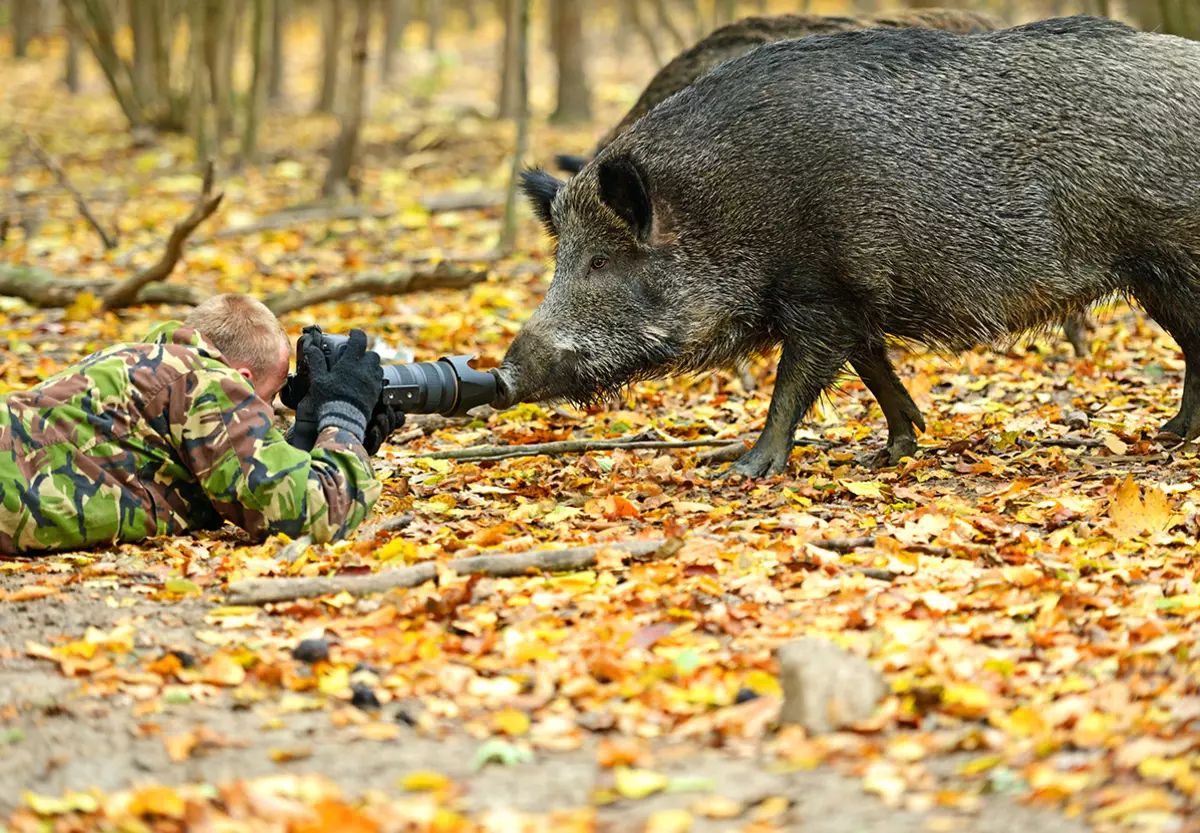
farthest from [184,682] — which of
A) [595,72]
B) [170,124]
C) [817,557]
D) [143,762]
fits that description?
[595,72]

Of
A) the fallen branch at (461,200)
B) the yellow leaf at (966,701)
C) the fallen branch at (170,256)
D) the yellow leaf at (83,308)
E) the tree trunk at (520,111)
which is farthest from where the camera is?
the fallen branch at (461,200)

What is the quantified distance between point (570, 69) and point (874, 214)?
53.1 feet

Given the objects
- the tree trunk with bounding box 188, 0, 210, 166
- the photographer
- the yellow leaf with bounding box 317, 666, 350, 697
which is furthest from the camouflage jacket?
the tree trunk with bounding box 188, 0, 210, 166

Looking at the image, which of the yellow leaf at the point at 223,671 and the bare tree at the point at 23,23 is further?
the bare tree at the point at 23,23

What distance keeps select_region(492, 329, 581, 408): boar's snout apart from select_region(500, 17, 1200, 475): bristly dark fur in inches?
0.4

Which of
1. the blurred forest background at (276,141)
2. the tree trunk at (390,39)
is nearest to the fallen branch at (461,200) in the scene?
the blurred forest background at (276,141)

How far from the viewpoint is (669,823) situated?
10.3 feet

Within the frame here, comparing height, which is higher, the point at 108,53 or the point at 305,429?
the point at 108,53

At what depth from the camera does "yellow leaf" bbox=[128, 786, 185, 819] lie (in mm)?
3250

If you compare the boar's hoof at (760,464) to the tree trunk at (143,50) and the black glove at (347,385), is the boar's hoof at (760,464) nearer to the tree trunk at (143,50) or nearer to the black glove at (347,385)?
the black glove at (347,385)

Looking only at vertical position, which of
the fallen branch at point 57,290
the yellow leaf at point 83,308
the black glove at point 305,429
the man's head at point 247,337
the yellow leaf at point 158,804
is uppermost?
the man's head at point 247,337

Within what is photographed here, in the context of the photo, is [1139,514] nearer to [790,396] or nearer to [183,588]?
[790,396]

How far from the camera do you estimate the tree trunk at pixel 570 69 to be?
2095cm

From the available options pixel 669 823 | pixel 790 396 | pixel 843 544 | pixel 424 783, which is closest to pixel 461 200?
pixel 790 396
